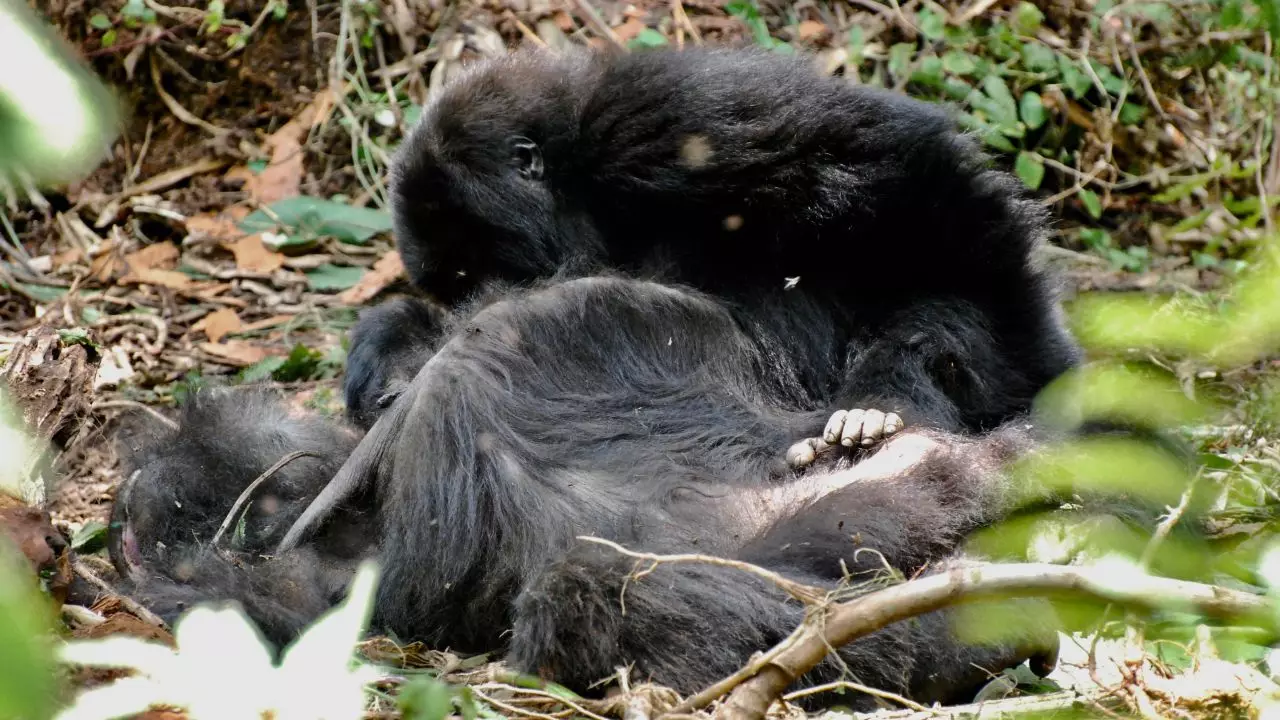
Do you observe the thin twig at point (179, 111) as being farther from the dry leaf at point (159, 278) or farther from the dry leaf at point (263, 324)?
the dry leaf at point (263, 324)

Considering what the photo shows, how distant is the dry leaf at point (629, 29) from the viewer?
6.19 metres

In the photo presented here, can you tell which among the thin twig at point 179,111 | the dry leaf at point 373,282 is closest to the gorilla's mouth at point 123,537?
the dry leaf at point 373,282

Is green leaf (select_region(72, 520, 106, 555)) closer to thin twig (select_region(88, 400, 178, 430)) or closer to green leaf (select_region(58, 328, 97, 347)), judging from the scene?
thin twig (select_region(88, 400, 178, 430))

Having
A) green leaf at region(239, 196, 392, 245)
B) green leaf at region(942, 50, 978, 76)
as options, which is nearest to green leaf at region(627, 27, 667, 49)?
green leaf at region(942, 50, 978, 76)

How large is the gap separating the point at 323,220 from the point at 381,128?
2.22 feet

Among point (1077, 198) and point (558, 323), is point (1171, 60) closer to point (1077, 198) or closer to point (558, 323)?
point (1077, 198)

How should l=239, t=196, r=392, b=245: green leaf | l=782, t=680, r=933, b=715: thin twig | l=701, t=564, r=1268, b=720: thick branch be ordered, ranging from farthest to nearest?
l=239, t=196, r=392, b=245: green leaf
l=782, t=680, r=933, b=715: thin twig
l=701, t=564, r=1268, b=720: thick branch

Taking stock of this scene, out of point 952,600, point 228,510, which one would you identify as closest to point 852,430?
point 952,600

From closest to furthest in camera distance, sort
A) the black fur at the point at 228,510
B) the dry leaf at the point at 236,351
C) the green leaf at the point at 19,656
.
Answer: the green leaf at the point at 19,656, the black fur at the point at 228,510, the dry leaf at the point at 236,351

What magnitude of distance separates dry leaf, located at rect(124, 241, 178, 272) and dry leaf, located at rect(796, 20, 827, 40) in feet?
10.8

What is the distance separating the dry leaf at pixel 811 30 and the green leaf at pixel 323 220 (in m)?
2.27

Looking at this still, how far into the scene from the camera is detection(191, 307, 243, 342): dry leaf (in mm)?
5656

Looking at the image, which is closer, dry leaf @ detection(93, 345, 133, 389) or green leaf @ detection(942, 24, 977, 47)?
dry leaf @ detection(93, 345, 133, 389)

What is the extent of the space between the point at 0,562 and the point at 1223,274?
5.89m
